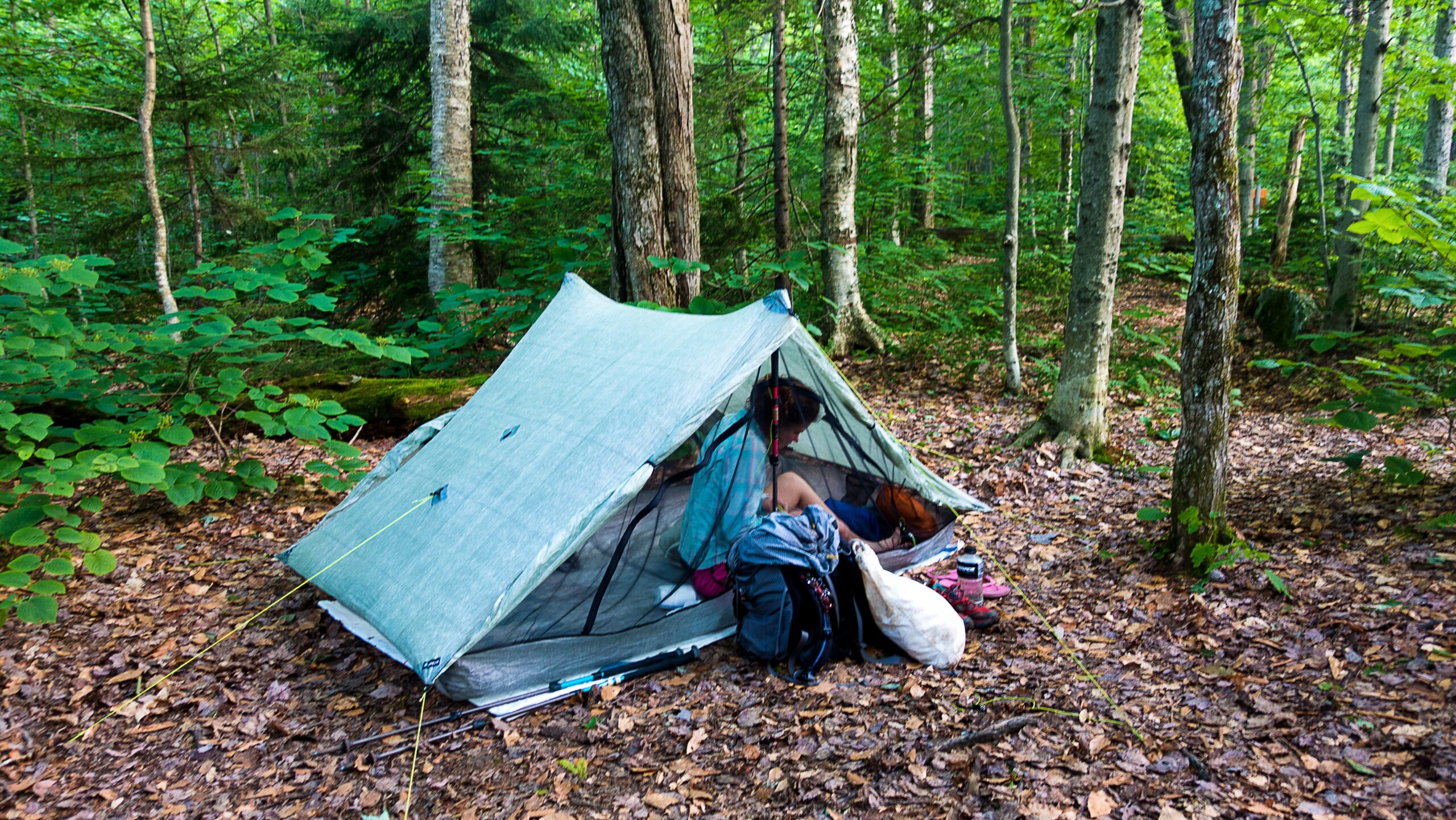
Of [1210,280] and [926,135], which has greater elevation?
[926,135]

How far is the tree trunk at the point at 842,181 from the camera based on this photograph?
7422mm

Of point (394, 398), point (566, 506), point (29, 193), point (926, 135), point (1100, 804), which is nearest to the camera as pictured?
point (1100, 804)

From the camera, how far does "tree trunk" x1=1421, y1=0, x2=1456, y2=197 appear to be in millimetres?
8188

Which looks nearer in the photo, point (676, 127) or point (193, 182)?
point (676, 127)

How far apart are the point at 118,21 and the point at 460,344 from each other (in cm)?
1731

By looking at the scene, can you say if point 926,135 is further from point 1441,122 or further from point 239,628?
point 239,628

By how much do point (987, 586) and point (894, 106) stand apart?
6.79 meters

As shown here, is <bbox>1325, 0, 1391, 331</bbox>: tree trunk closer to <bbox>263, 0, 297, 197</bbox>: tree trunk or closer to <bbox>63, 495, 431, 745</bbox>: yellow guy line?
<bbox>63, 495, 431, 745</bbox>: yellow guy line

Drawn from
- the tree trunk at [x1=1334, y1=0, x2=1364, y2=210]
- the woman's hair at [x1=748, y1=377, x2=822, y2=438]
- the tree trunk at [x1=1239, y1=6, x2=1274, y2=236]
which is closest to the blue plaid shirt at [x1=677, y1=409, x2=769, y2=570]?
the woman's hair at [x1=748, y1=377, x2=822, y2=438]

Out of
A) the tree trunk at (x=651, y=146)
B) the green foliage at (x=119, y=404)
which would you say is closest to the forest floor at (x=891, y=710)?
the green foliage at (x=119, y=404)

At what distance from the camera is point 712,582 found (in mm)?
3637

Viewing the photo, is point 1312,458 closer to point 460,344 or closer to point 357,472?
point 357,472

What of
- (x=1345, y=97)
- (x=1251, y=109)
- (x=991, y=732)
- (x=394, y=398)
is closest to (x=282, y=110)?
(x=394, y=398)

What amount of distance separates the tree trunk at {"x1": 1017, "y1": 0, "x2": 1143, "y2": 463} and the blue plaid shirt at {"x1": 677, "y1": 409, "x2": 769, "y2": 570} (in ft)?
9.67
